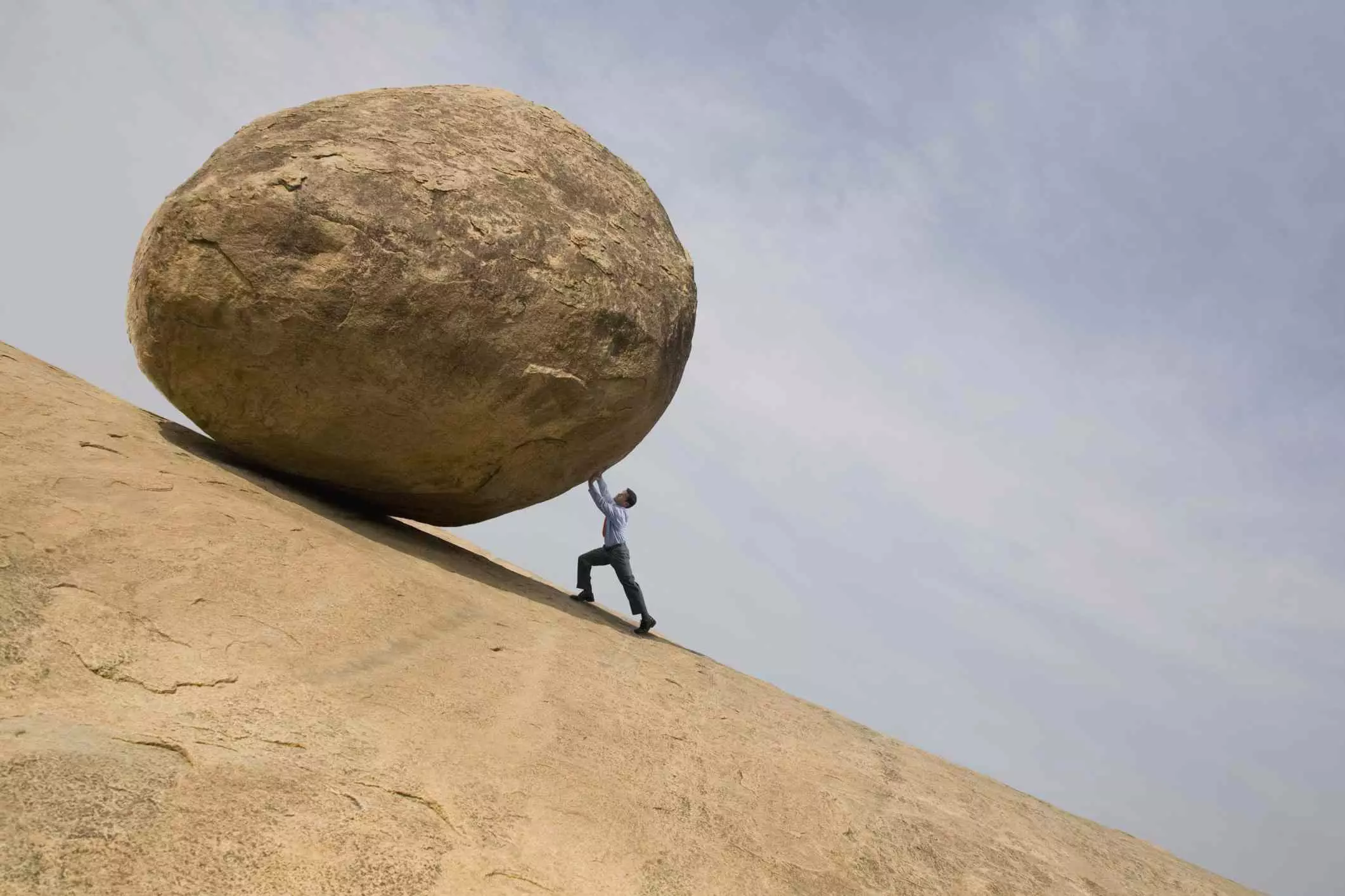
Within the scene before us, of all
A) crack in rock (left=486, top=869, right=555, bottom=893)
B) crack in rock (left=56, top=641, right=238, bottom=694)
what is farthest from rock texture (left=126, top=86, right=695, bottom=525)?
crack in rock (left=486, top=869, right=555, bottom=893)

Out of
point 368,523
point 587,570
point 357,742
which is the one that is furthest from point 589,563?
point 357,742

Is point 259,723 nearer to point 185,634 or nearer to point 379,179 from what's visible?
point 185,634

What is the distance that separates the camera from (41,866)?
2451 millimetres

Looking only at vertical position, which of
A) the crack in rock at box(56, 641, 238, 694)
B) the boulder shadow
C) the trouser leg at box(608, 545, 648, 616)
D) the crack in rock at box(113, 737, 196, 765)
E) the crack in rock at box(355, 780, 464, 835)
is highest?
the trouser leg at box(608, 545, 648, 616)

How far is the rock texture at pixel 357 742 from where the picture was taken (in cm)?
287

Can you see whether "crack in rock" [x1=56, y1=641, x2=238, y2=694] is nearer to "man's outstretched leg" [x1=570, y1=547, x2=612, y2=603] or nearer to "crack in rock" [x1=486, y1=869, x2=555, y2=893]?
"crack in rock" [x1=486, y1=869, x2=555, y2=893]

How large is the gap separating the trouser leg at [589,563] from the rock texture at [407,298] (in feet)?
4.16

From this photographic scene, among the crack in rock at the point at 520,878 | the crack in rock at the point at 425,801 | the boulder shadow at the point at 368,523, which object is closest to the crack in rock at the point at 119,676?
the crack in rock at the point at 425,801

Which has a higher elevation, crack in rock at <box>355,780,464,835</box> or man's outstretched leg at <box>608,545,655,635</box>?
man's outstretched leg at <box>608,545,655,635</box>

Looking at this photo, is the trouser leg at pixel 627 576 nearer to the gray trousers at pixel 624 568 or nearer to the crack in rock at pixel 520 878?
the gray trousers at pixel 624 568

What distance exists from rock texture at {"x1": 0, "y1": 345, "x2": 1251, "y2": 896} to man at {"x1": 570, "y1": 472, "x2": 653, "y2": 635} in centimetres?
120

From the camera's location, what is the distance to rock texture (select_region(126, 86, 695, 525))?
18.6ft

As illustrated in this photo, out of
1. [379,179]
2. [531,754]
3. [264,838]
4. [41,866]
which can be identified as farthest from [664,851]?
[379,179]

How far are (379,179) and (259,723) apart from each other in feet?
11.0
